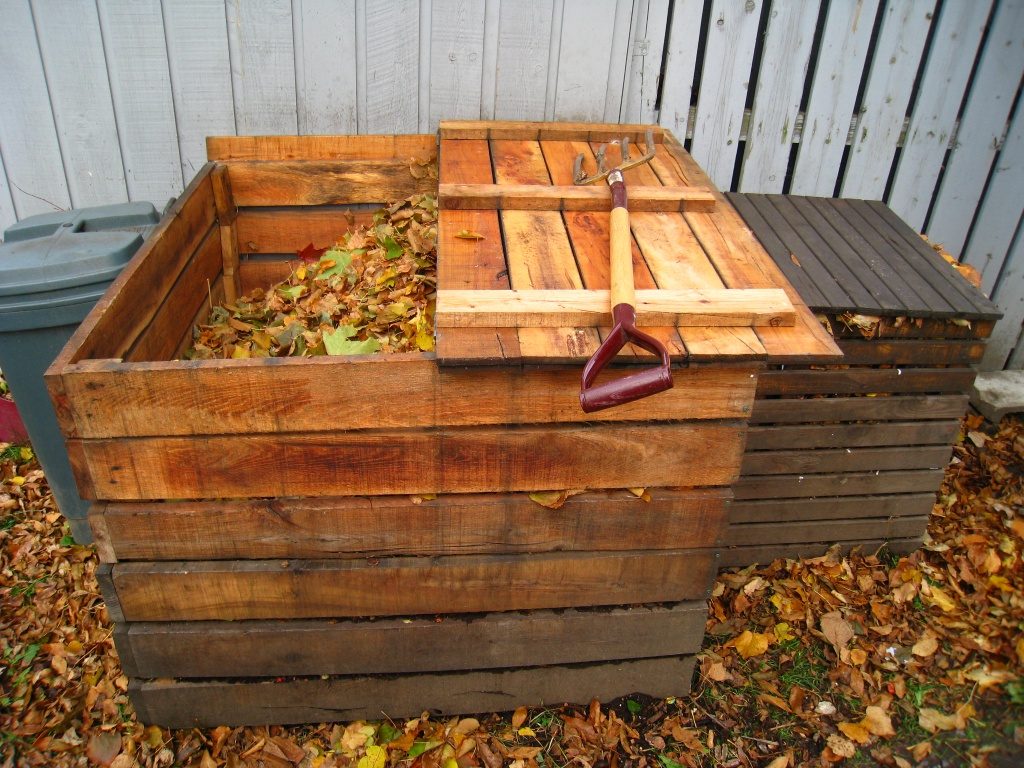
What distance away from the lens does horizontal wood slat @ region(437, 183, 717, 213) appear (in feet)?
9.40

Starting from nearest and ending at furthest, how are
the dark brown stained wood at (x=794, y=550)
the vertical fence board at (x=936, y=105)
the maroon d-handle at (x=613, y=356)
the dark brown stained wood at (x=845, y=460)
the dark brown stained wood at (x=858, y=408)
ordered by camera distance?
the maroon d-handle at (x=613, y=356), the dark brown stained wood at (x=858, y=408), the dark brown stained wood at (x=845, y=460), the dark brown stained wood at (x=794, y=550), the vertical fence board at (x=936, y=105)

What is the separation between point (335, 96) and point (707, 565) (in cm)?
273

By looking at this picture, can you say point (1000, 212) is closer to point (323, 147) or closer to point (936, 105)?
point (936, 105)

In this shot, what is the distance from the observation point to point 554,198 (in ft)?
9.45

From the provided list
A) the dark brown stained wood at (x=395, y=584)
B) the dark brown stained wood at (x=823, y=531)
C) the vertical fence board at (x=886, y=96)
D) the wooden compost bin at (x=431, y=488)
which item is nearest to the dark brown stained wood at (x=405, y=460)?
the wooden compost bin at (x=431, y=488)

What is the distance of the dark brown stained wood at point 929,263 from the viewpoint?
3090 millimetres

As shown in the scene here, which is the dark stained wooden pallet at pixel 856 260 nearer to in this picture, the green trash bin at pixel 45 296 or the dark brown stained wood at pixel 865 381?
the dark brown stained wood at pixel 865 381

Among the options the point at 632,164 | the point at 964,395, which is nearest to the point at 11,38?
the point at 632,164

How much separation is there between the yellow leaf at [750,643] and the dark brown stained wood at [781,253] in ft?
4.47

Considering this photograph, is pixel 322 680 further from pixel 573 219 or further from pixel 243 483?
pixel 573 219

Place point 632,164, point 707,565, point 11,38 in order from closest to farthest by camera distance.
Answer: point 707,565
point 632,164
point 11,38

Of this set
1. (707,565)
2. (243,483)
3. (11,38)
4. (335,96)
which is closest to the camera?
(243,483)

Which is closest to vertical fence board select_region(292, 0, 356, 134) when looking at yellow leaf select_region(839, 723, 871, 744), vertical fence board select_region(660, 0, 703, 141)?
vertical fence board select_region(660, 0, 703, 141)

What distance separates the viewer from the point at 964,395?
10.8 ft
